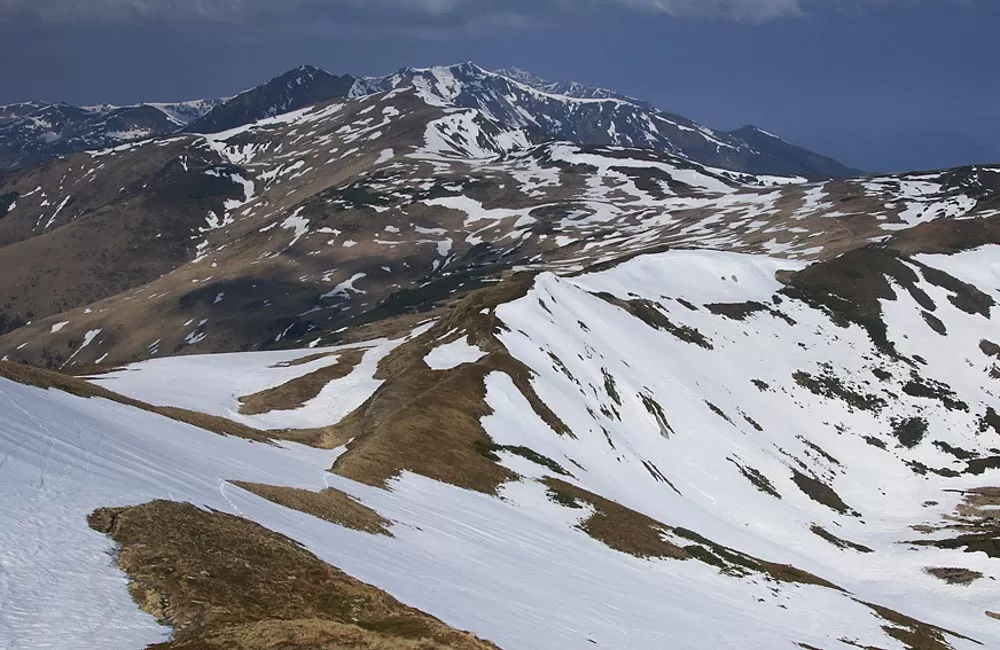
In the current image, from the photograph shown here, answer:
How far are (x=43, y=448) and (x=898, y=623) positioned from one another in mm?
45007

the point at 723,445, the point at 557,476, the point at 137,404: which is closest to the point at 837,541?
the point at 723,445

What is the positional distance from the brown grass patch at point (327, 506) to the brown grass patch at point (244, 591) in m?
5.62

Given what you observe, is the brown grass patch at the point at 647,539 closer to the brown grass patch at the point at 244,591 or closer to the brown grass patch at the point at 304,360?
the brown grass patch at the point at 244,591

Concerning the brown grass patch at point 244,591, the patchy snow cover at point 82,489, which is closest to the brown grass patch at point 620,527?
the patchy snow cover at point 82,489

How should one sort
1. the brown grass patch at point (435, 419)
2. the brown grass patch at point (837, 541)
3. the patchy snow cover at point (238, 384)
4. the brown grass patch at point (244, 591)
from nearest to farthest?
the brown grass patch at point (244, 591), the brown grass patch at point (435, 419), the patchy snow cover at point (238, 384), the brown grass patch at point (837, 541)

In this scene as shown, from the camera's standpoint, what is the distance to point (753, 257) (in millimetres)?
134875

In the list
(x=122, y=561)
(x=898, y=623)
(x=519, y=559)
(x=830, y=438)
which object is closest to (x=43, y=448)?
(x=122, y=561)

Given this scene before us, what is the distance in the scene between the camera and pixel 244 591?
17359mm

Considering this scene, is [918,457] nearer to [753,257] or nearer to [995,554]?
[995,554]

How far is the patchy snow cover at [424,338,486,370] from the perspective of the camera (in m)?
63.7

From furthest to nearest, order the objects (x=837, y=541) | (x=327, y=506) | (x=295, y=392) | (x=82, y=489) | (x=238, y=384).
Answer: (x=238, y=384)
(x=295, y=392)
(x=837, y=541)
(x=327, y=506)
(x=82, y=489)

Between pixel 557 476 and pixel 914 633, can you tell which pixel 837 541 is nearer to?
pixel 914 633

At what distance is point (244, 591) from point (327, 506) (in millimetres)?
11614

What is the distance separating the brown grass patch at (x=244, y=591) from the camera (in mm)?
15062
